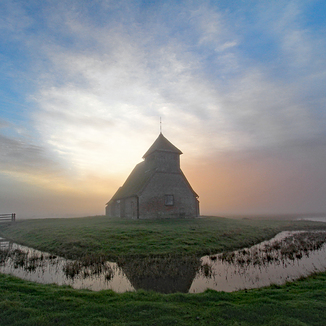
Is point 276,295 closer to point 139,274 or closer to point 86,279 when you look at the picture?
point 139,274

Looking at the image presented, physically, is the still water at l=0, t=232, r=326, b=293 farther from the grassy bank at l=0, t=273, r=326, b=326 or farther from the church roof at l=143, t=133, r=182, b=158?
the church roof at l=143, t=133, r=182, b=158

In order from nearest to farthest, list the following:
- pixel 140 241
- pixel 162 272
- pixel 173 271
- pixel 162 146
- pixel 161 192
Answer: pixel 162 272 < pixel 173 271 < pixel 140 241 < pixel 161 192 < pixel 162 146

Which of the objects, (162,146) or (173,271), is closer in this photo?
(173,271)

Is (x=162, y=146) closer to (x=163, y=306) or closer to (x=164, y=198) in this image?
(x=164, y=198)

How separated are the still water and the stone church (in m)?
17.6

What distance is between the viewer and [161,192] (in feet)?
114

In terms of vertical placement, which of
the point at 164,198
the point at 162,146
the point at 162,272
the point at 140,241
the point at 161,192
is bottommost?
the point at 162,272

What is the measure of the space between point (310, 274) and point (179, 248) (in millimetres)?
8525

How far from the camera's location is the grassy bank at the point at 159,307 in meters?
6.76

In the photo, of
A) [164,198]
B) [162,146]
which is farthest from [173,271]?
[162,146]

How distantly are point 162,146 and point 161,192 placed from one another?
24.3 feet

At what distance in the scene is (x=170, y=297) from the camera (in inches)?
330

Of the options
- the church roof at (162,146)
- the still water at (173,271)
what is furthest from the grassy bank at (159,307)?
the church roof at (162,146)

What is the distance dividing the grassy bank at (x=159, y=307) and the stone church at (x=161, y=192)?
24.1 meters
